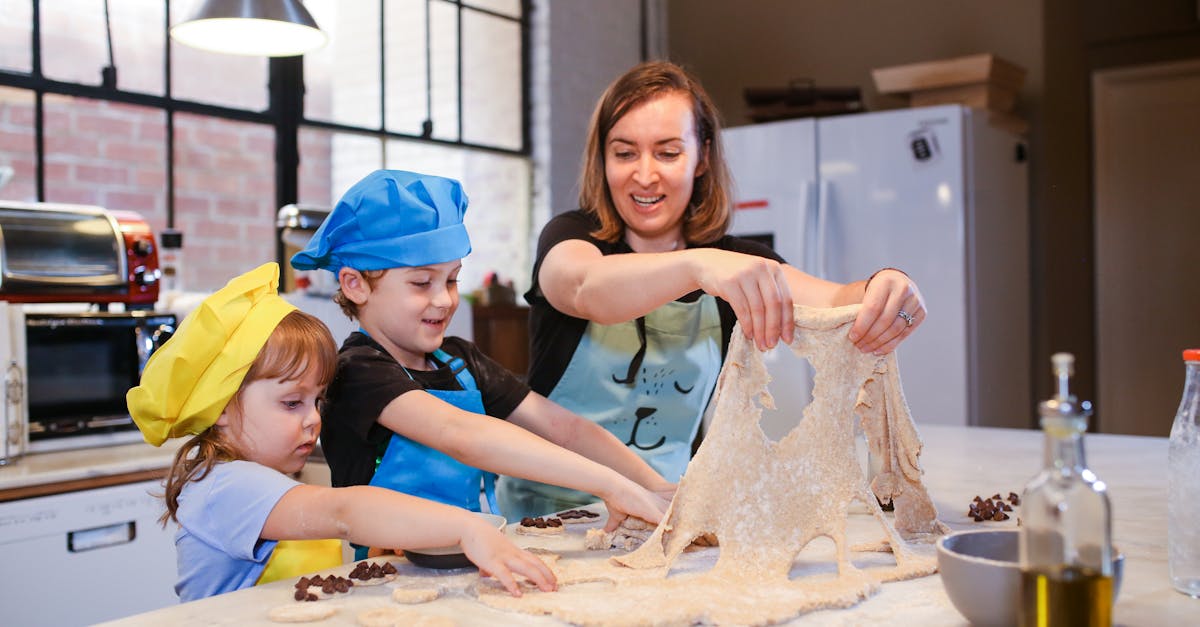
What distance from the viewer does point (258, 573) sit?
1.20 meters

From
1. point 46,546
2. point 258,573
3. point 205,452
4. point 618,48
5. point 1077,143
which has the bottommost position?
point 46,546

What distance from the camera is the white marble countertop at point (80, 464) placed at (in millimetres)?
1992

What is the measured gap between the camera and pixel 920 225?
3650mm

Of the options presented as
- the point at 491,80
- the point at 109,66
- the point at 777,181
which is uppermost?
the point at 491,80

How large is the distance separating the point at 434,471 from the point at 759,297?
54cm

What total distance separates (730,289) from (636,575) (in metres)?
0.33

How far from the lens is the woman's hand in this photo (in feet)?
3.75

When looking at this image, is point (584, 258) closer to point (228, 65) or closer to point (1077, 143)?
point (228, 65)

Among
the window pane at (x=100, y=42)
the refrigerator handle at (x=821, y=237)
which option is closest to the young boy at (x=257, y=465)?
the window pane at (x=100, y=42)

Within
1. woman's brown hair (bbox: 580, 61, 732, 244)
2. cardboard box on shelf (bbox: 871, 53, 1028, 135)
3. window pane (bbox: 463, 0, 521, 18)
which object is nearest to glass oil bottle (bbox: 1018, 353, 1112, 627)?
woman's brown hair (bbox: 580, 61, 732, 244)

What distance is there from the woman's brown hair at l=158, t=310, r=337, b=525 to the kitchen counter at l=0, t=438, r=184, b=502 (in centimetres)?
90

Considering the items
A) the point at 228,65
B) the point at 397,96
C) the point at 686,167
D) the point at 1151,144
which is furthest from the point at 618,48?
the point at 686,167

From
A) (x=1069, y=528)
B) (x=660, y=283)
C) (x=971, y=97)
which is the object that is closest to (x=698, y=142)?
(x=660, y=283)

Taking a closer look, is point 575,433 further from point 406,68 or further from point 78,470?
point 406,68
